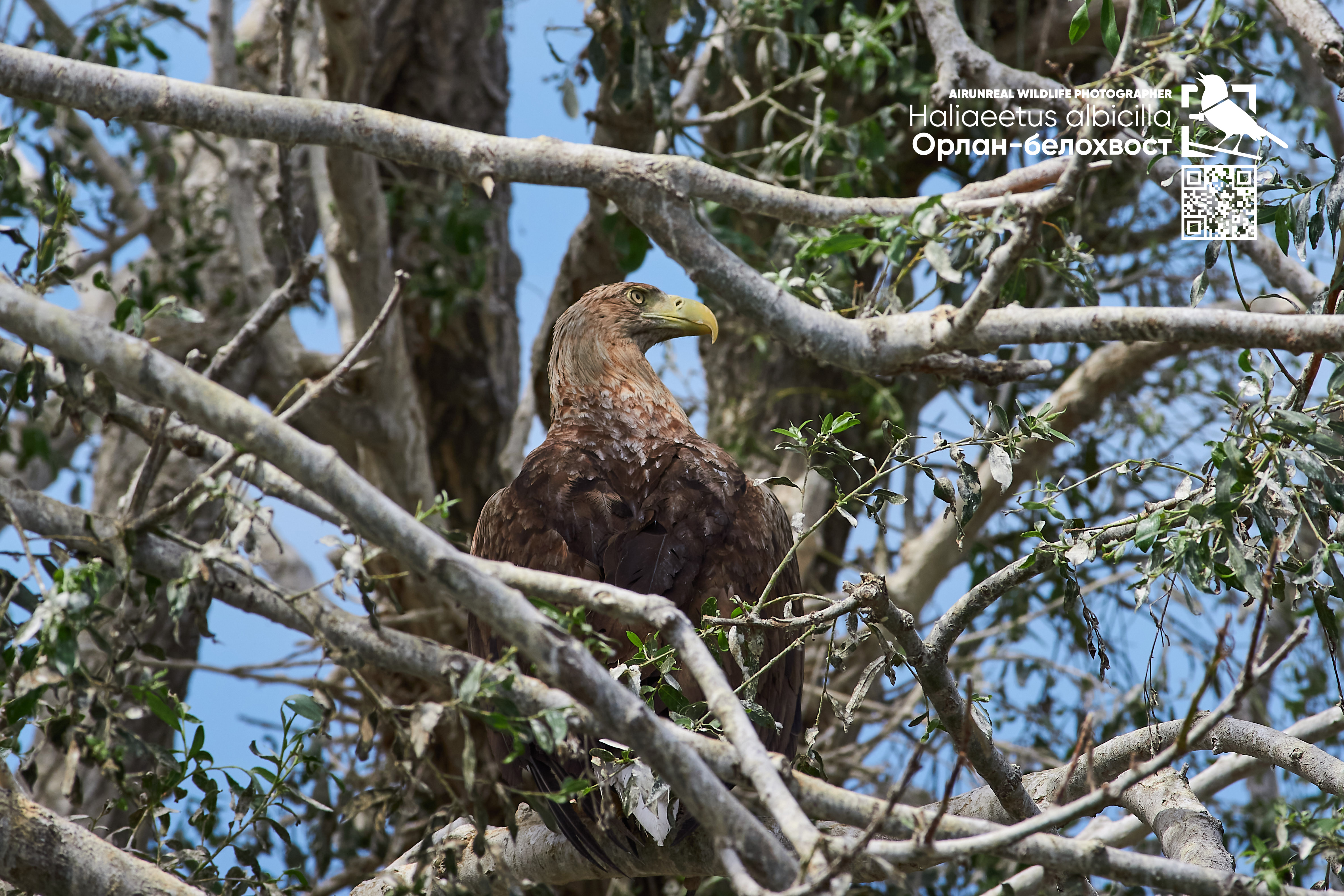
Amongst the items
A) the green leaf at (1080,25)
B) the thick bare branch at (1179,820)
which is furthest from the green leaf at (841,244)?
the thick bare branch at (1179,820)

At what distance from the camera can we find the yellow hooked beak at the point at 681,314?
406cm

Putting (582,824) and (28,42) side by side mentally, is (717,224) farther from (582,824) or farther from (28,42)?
Result: (28,42)

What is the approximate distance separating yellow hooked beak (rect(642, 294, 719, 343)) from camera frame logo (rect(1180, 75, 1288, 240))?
1653 mm

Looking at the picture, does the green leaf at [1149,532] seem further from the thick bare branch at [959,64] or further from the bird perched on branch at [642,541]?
the thick bare branch at [959,64]

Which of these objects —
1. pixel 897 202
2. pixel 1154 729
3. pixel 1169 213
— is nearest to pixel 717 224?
pixel 897 202

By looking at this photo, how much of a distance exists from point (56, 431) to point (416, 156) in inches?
37.2

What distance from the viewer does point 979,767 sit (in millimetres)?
2285

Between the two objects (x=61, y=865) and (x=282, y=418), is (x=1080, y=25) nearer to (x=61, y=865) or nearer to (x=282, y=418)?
(x=282, y=418)

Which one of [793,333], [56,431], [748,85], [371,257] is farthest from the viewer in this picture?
[748,85]

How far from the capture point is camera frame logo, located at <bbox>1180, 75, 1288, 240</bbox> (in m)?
2.38

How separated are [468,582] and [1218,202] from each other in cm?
191

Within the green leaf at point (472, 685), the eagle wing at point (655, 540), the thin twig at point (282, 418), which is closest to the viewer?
the green leaf at point (472, 685)

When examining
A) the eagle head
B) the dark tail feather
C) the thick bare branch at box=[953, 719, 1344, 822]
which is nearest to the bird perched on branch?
the dark tail feather

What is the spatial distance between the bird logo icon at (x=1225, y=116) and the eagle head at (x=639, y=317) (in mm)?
1780
